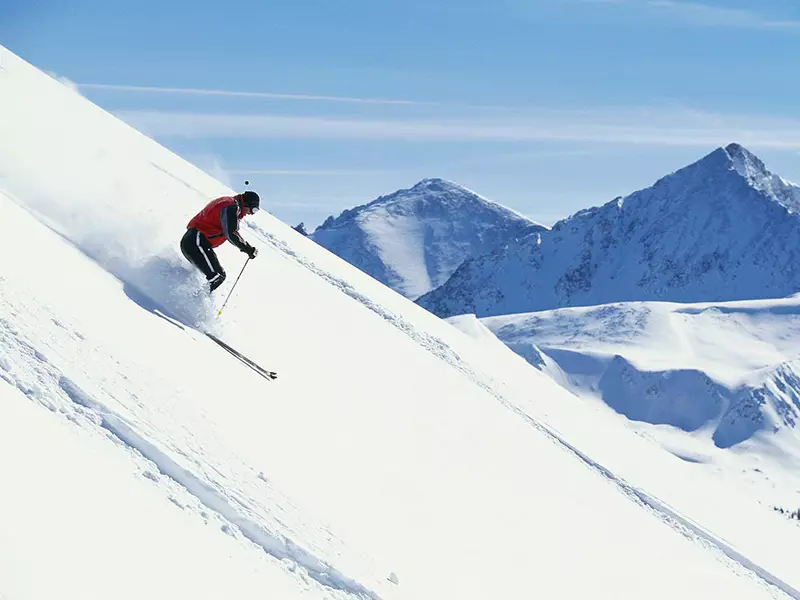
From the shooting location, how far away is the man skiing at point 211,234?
42.3 ft

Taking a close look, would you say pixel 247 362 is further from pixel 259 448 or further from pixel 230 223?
pixel 259 448

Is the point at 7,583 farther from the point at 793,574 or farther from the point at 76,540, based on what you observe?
the point at 793,574

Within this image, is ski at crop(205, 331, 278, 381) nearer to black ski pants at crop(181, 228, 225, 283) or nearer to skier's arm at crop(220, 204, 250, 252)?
black ski pants at crop(181, 228, 225, 283)

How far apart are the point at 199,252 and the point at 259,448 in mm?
3825

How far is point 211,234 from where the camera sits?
13031 millimetres

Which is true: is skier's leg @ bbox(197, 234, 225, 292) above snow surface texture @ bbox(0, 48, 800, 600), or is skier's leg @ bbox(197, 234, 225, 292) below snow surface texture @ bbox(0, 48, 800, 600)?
above

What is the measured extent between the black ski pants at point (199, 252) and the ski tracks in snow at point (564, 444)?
9542 mm

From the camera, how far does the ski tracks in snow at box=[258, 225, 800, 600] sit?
18656 mm

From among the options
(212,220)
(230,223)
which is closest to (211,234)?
(212,220)

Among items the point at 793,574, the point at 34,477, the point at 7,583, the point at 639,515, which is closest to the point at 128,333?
the point at 34,477

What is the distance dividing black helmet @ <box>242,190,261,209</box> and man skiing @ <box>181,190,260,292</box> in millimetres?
148

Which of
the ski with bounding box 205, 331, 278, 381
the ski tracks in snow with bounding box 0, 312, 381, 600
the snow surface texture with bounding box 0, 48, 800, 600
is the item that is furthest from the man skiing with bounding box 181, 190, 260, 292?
the ski tracks in snow with bounding box 0, 312, 381, 600

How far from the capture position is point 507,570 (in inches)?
449

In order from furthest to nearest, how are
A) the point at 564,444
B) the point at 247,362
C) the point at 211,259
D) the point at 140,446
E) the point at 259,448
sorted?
the point at 564,444 → the point at 211,259 → the point at 247,362 → the point at 259,448 → the point at 140,446
